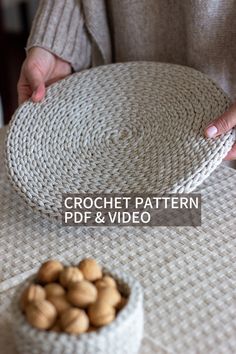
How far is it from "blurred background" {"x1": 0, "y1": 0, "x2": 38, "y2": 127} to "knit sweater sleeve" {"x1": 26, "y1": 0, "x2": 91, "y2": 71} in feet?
3.75

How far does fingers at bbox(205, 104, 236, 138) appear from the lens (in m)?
0.75

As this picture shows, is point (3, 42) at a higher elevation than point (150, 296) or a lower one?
lower

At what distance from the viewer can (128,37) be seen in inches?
41.7

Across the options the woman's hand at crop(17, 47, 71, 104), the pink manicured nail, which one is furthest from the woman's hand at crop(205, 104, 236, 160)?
the woman's hand at crop(17, 47, 71, 104)

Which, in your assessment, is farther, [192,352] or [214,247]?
[214,247]

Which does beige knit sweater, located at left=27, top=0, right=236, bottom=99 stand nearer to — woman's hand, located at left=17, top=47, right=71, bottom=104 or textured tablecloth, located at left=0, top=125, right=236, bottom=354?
woman's hand, located at left=17, top=47, right=71, bottom=104

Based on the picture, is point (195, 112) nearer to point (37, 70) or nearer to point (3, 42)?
point (37, 70)

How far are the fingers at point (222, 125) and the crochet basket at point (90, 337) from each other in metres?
0.28

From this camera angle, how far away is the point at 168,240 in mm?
735

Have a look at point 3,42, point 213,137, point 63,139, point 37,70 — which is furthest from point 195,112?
point 3,42

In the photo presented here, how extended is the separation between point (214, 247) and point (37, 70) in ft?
1.49

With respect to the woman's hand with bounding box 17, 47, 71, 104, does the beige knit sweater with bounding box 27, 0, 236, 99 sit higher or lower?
higher

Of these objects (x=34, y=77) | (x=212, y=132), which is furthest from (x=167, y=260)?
(x=34, y=77)

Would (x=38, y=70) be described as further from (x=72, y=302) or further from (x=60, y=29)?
(x=72, y=302)
